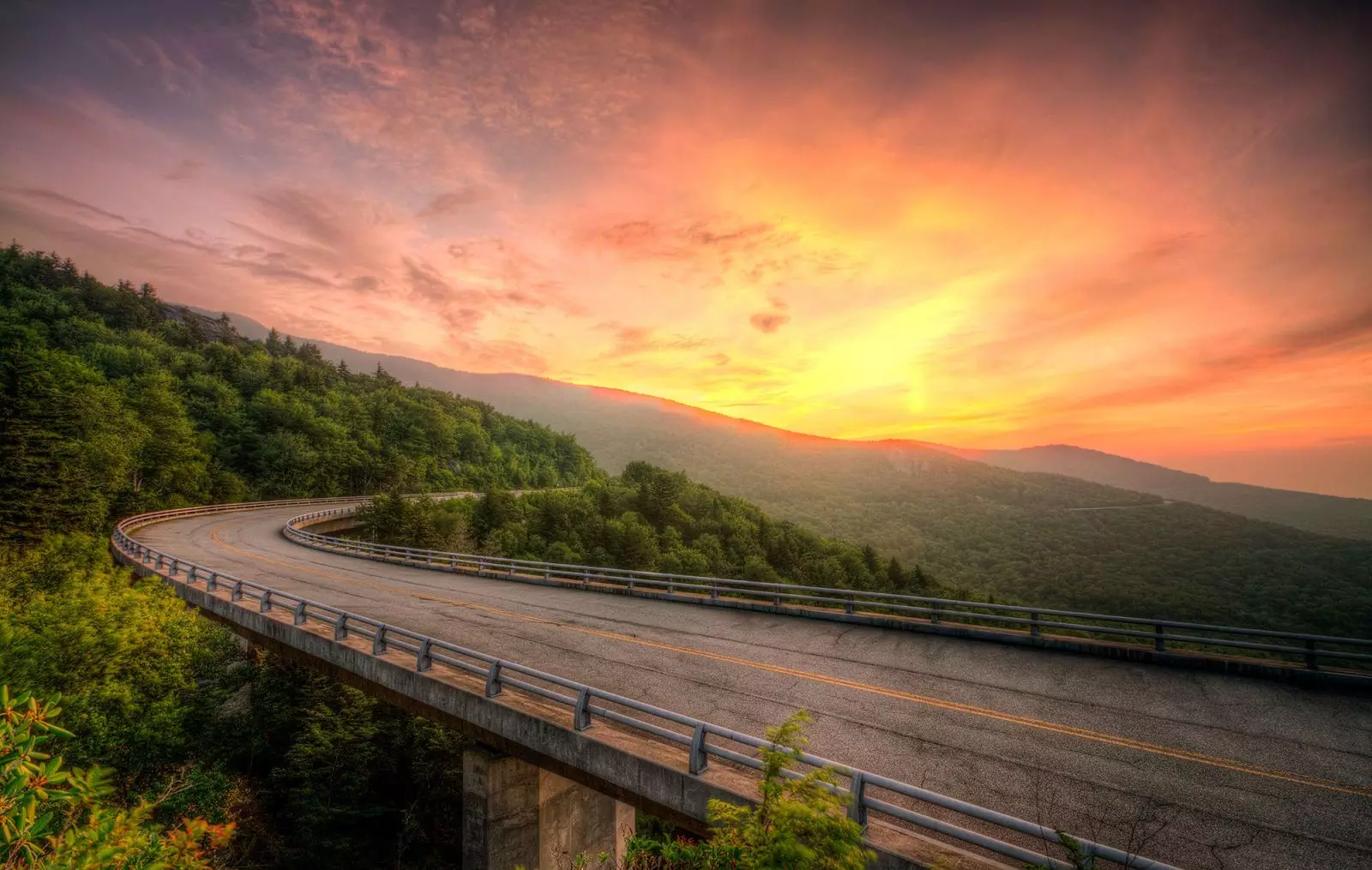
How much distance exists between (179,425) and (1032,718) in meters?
74.6

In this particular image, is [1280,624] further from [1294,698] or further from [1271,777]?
[1271,777]

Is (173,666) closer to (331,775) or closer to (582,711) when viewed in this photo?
(331,775)

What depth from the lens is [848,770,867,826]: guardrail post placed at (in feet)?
18.7

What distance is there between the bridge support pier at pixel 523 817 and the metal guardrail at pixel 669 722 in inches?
70.0

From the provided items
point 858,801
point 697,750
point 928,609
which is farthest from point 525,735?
point 928,609

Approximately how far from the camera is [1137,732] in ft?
27.2

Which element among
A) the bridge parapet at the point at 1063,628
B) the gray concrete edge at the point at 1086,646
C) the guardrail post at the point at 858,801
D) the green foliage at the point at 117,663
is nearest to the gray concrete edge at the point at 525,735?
the guardrail post at the point at 858,801

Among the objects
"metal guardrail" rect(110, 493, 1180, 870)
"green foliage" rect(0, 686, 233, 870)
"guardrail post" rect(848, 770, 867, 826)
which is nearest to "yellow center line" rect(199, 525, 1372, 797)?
"metal guardrail" rect(110, 493, 1180, 870)

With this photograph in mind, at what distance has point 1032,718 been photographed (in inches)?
349

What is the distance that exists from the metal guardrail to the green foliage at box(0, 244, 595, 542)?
22.0 metres

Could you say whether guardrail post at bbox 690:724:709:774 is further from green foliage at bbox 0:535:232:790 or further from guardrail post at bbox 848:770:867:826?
green foliage at bbox 0:535:232:790

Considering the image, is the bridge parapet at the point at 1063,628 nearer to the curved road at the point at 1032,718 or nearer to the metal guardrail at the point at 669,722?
the curved road at the point at 1032,718

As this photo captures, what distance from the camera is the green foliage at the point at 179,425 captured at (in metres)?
33.7

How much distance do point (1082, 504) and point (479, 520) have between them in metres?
166
